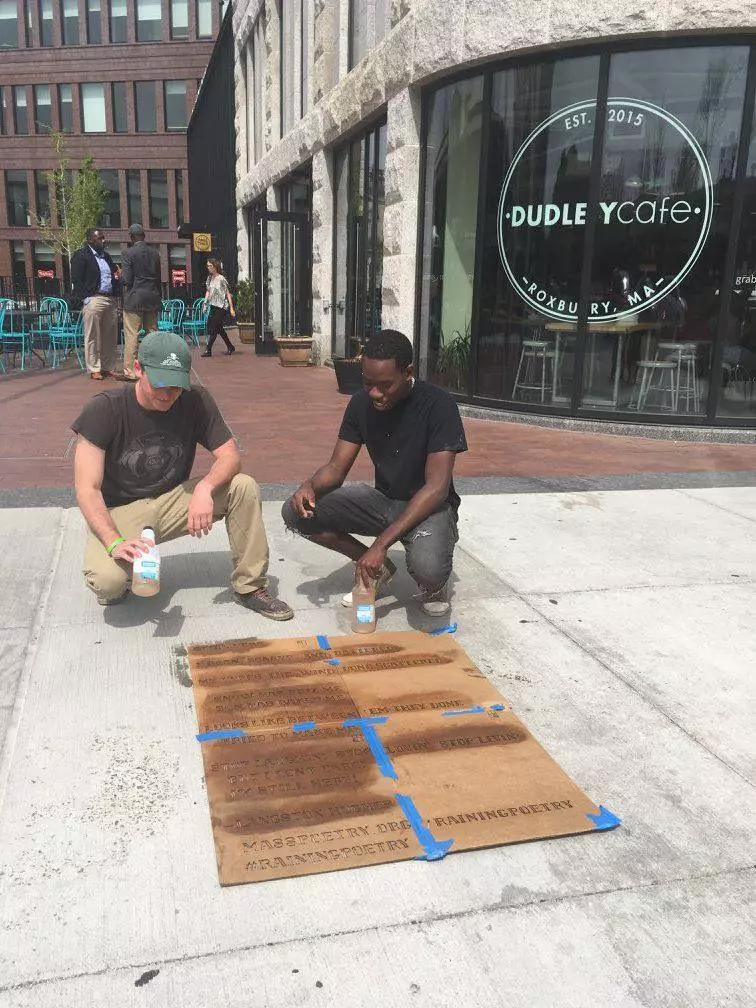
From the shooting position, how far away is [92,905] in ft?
7.07

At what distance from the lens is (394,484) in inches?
162

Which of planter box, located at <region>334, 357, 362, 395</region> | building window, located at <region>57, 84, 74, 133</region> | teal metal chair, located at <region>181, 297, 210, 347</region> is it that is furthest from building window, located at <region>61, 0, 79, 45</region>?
planter box, located at <region>334, 357, 362, 395</region>

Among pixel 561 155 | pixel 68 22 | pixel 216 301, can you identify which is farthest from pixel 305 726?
pixel 68 22

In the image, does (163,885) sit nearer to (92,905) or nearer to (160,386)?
(92,905)

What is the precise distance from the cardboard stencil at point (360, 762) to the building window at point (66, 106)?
1869 inches

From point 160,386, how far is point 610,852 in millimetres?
2435

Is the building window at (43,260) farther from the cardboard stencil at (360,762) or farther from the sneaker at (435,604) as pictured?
the cardboard stencil at (360,762)

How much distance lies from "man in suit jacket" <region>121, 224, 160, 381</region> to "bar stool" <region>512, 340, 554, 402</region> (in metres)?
5.65

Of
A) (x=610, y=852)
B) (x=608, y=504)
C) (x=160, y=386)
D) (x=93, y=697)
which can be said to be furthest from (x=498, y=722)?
(x=608, y=504)

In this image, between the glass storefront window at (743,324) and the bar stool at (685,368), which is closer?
the glass storefront window at (743,324)

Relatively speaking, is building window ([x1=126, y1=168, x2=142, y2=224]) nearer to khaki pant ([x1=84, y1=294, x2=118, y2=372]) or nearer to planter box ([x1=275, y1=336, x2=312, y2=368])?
planter box ([x1=275, y1=336, x2=312, y2=368])

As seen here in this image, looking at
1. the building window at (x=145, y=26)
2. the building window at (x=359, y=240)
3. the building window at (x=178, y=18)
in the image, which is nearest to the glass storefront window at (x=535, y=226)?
the building window at (x=359, y=240)

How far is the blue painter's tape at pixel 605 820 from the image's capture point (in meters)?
2.49

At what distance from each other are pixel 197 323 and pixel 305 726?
17.2m
